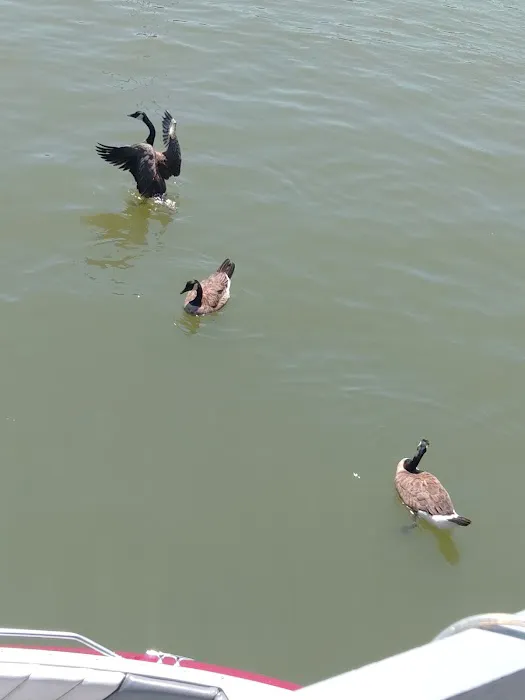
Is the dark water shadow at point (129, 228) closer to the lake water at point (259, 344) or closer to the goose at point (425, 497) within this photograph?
the lake water at point (259, 344)

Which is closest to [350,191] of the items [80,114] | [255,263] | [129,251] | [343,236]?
[343,236]

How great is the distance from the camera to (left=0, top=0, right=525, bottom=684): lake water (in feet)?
27.1

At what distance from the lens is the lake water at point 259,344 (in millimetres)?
8250

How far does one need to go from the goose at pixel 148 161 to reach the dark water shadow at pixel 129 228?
283 millimetres

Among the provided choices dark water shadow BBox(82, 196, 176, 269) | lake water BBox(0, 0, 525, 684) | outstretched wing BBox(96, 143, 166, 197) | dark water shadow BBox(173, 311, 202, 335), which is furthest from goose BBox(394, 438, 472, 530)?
outstretched wing BBox(96, 143, 166, 197)

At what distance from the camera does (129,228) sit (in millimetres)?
13828

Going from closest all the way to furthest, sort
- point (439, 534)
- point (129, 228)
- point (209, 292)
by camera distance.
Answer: point (439, 534) → point (209, 292) → point (129, 228)

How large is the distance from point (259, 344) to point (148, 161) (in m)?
4.25

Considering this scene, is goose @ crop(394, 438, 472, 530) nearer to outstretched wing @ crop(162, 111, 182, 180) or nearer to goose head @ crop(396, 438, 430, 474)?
goose head @ crop(396, 438, 430, 474)

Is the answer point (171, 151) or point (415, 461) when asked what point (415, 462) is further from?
point (171, 151)

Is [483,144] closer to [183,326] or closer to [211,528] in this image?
[183,326]

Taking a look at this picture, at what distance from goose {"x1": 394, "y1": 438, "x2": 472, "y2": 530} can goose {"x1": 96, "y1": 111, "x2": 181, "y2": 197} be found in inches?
269

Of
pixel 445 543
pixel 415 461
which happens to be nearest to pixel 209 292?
pixel 415 461

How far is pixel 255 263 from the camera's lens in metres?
12.9
